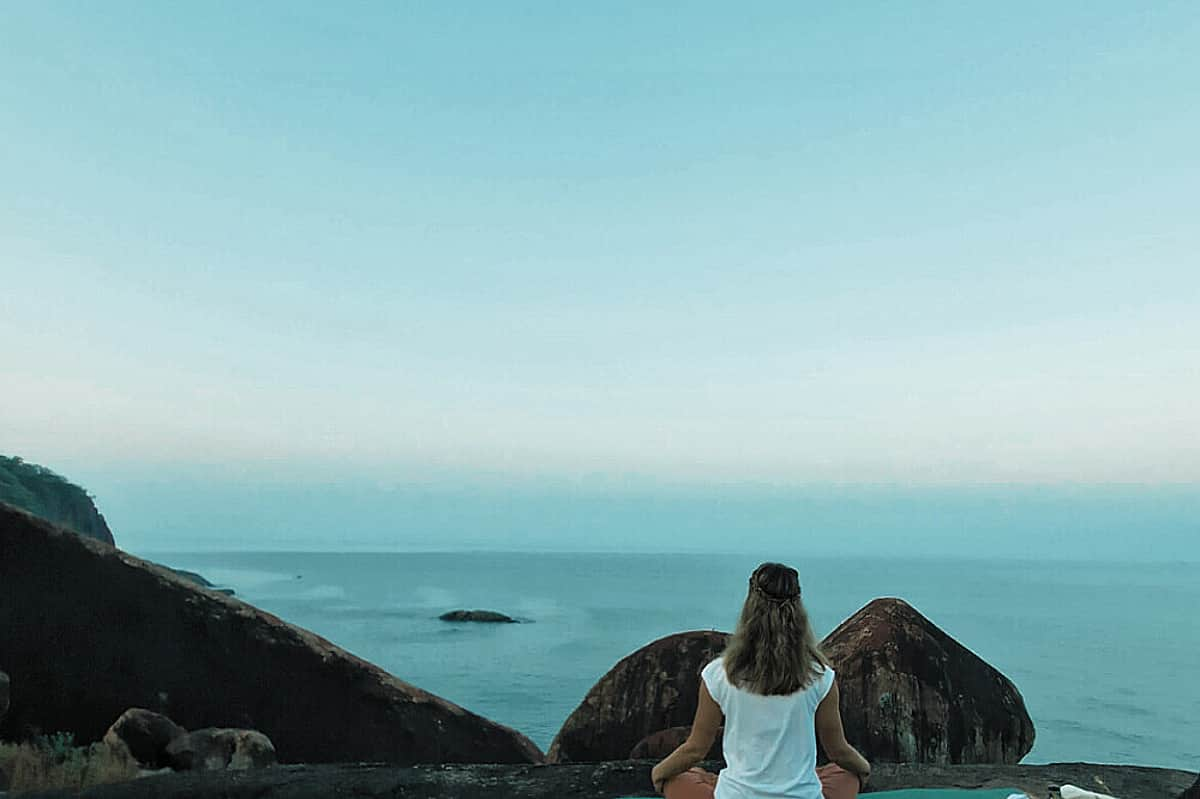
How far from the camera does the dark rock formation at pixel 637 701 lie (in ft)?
26.7

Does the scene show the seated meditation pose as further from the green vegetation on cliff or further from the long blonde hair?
the green vegetation on cliff

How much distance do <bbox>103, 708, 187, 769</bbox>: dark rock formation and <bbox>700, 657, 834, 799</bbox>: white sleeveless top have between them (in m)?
4.54

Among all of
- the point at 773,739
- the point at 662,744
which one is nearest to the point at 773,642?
the point at 773,739

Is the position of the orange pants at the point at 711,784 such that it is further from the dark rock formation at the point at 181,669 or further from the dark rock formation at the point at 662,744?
the dark rock formation at the point at 181,669

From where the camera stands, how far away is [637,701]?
820 centimetres

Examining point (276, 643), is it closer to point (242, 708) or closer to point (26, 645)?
point (242, 708)

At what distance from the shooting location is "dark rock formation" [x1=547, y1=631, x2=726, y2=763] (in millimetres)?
8125

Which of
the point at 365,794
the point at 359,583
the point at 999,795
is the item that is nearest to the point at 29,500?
the point at 365,794

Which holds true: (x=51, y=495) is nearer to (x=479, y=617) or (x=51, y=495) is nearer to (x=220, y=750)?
(x=479, y=617)

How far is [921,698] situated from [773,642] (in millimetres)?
4559

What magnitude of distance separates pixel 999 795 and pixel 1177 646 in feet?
80.0

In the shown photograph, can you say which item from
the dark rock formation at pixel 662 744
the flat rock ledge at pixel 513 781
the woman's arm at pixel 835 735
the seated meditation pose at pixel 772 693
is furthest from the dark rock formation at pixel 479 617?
the seated meditation pose at pixel 772 693

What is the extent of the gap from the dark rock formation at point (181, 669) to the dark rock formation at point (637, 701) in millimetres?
441

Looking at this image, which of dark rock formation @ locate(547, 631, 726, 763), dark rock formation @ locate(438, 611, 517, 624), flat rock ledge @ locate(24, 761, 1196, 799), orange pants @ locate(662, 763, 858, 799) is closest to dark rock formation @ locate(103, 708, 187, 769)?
flat rock ledge @ locate(24, 761, 1196, 799)
